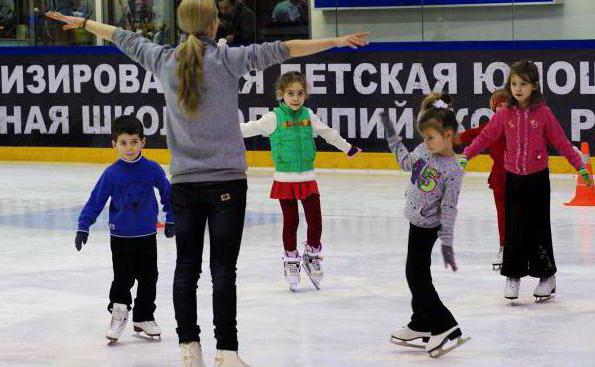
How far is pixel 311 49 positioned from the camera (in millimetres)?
6078

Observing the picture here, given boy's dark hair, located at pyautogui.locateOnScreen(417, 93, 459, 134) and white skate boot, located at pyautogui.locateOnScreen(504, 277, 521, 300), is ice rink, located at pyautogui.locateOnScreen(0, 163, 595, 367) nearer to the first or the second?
white skate boot, located at pyautogui.locateOnScreen(504, 277, 521, 300)

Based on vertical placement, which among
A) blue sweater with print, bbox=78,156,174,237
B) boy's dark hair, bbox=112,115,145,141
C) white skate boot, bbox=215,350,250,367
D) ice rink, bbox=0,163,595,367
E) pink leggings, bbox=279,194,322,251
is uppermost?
boy's dark hair, bbox=112,115,145,141

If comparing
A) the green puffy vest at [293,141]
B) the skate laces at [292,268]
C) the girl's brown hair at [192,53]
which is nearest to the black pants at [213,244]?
the girl's brown hair at [192,53]

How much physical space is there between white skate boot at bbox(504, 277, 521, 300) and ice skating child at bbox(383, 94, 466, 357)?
4.31 ft

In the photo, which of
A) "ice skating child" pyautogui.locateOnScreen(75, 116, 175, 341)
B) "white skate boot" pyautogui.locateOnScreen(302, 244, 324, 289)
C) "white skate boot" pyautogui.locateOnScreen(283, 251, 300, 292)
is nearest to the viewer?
"ice skating child" pyautogui.locateOnScreen(75, 116, 175, 341)

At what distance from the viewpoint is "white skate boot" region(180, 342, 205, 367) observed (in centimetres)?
644

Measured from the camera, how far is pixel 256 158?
17734 millimetres

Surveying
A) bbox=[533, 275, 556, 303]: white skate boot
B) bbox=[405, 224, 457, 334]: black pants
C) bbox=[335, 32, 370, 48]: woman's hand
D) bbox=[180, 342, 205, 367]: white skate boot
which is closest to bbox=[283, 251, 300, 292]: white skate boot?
bbox=[533, 275, 556, 303]: white skate boot

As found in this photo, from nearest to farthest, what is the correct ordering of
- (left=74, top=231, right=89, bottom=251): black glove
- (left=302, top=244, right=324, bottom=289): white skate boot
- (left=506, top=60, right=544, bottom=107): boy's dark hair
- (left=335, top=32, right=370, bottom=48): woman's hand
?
1. (left=335, top=32, right=370, bottom=48): woman's hand
2. (left=74, top=231, right=89, bottom=251): black glove
3. (left=506, top=60, right=544, bottom=107): boy's dark hair
4. (left=302, top=244, right=324, bottom=289): white skate boot

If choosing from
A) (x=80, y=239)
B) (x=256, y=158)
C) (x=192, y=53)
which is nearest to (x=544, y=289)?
(x=80, y=239)

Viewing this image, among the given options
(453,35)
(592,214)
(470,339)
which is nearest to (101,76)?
(453,35)

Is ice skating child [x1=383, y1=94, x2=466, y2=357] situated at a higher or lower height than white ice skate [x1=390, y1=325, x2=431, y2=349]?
higher

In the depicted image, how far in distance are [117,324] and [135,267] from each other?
295mm

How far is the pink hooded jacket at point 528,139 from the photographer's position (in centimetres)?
837
